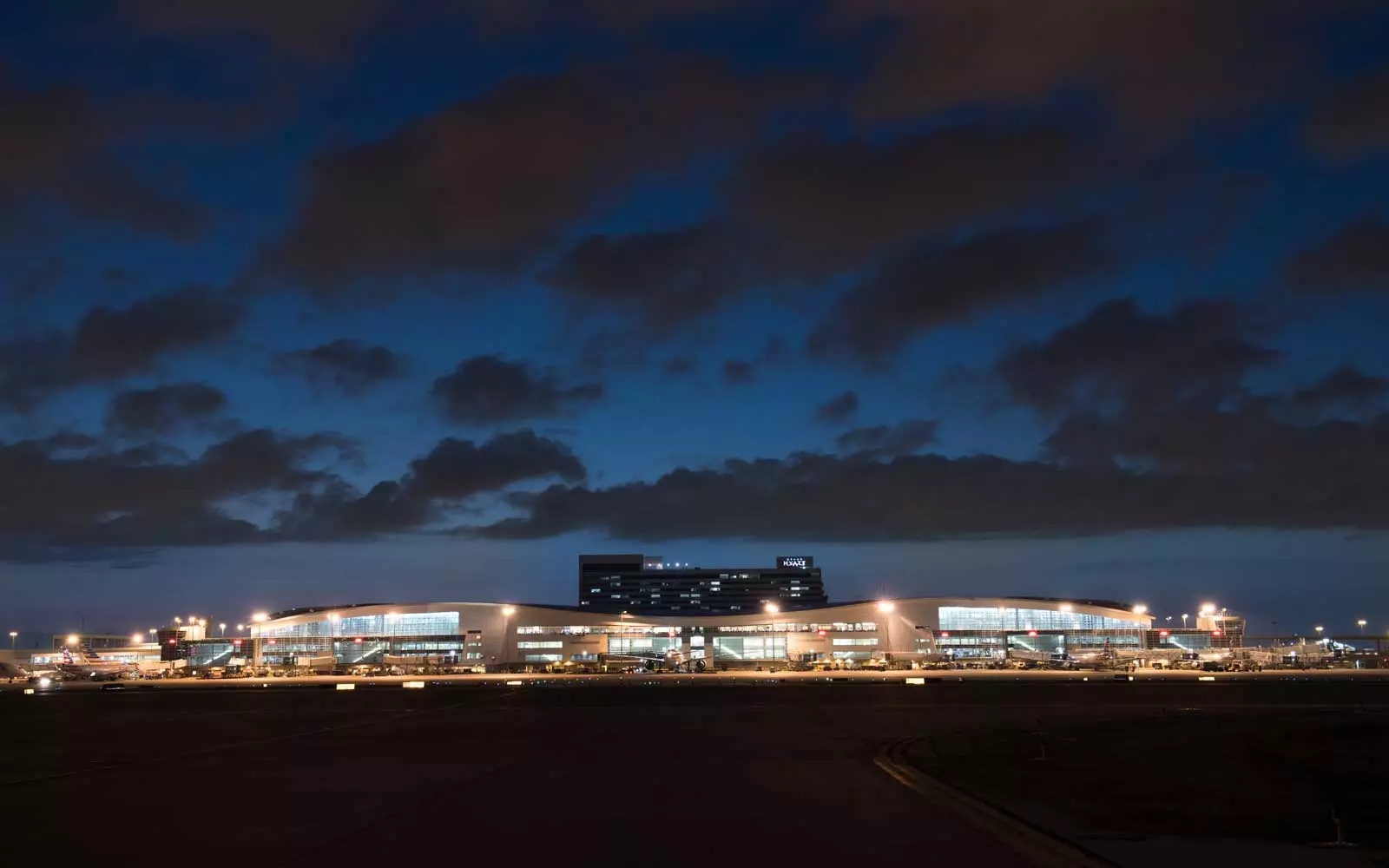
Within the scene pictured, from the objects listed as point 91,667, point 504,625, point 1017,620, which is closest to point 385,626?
point 504,625

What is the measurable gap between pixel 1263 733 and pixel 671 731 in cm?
2095

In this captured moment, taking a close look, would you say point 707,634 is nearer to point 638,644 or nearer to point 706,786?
point 638,644

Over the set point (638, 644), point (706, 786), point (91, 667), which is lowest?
point (638, 644)

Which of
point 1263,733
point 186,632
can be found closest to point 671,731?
point 1263,733

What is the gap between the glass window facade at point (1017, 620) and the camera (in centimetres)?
18788

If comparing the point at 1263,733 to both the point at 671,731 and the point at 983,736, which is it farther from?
the point at 671,731

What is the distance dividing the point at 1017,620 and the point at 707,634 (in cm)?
5389

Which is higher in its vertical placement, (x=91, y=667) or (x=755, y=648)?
(x=91, y=667)

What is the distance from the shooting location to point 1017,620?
192 m

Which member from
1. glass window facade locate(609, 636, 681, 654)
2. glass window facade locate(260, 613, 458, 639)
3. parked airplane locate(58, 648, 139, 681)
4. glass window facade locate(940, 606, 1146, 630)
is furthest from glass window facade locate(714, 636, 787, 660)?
parked airplane locate(58, 648, 139, 681)

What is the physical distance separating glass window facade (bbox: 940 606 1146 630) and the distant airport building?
155 millimetres

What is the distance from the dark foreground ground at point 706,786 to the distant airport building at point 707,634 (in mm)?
133079

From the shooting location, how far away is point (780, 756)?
32625 mm

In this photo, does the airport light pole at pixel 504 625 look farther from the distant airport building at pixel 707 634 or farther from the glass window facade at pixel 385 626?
the glass window facade at pixel 385 626
